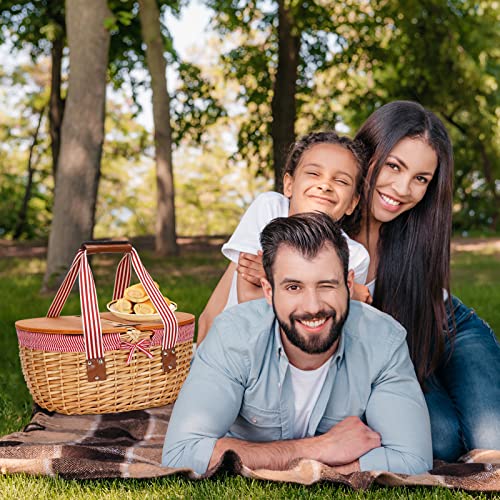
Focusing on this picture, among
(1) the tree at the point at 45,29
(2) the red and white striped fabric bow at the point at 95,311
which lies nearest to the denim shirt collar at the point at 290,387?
(2) the red and white striped fabric bow at the point at 95,311

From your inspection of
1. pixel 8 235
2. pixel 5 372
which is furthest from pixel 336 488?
pixel 8 235

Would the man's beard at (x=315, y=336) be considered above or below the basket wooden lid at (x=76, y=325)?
above

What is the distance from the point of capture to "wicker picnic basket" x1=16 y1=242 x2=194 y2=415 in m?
4.01

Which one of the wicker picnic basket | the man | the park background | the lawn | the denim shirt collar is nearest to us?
the lawn

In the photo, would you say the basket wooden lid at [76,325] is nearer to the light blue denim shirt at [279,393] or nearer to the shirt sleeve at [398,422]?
the light blue denim shirt at [279,393]

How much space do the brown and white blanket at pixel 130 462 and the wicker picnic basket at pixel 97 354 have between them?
178 millimetres

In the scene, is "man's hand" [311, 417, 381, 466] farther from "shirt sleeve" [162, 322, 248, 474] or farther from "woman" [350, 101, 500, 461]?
"woman" [350, 101, 500, 461]

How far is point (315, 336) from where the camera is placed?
3086mm

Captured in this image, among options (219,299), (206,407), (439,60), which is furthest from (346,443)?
(439,60)

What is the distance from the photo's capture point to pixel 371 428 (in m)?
3.28

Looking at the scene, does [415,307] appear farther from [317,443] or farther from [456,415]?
[317,443]

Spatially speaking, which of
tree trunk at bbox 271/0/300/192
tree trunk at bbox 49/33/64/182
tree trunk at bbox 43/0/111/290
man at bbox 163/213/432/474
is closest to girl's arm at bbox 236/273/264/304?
man at bbox 163/213/432/474

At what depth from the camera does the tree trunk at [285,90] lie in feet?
42.9

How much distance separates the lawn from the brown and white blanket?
0.12 feet
